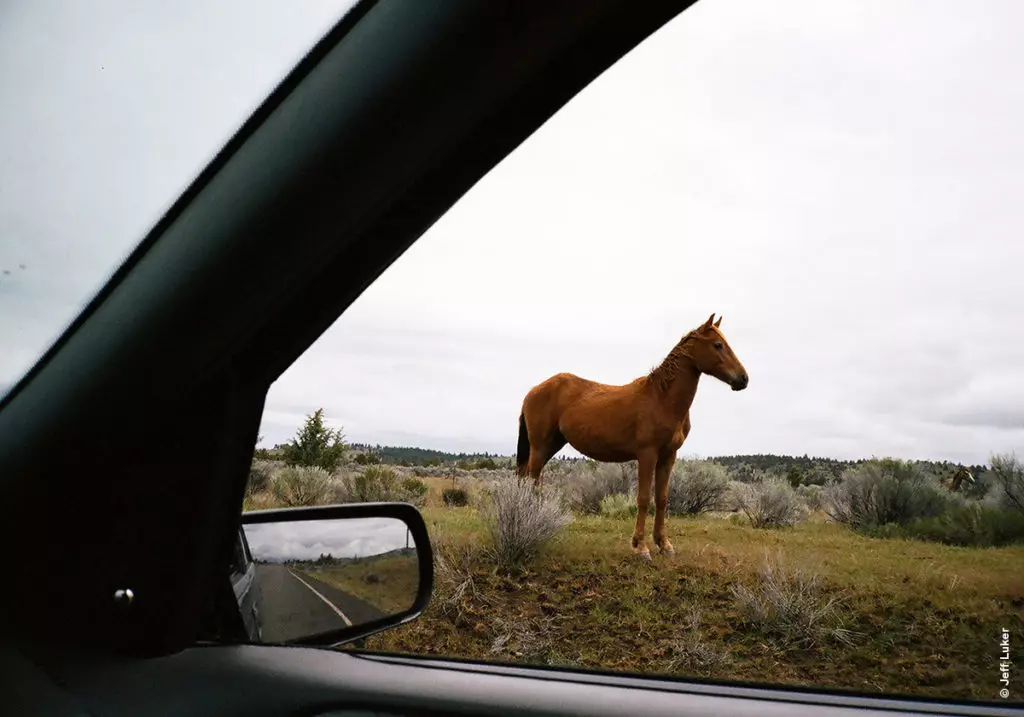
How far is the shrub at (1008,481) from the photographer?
5.24ft

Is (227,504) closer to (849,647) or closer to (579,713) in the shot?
(579,713)

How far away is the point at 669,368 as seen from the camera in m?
3.85

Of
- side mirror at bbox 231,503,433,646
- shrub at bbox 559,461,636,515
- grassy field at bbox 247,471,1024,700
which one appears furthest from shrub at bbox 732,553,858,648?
shrub at bbox 559,461,636,515

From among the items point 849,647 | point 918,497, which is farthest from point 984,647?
point 918,497

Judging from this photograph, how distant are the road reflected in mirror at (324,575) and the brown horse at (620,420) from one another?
91.6 inches

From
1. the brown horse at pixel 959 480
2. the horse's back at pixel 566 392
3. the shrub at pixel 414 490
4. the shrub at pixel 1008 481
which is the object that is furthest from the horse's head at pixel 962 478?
the horse's back at pixel 566 392

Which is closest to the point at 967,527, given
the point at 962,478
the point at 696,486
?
the point at 962,478

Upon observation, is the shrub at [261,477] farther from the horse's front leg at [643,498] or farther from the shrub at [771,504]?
the shrub at [771,504]

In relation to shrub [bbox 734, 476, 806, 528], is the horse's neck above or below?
above

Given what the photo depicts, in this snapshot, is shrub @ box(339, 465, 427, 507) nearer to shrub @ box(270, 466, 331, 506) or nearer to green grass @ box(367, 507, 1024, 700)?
shrub @ box(270, 466, 331, 506)

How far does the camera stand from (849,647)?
1.91 m

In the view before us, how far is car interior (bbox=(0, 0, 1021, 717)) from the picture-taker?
81 centimetres

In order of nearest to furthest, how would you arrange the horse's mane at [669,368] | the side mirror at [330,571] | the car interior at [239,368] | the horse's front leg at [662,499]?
the car interior at [239,368], the side mirror at [330,571], the horse's front leg at [662,499], the horse's mane at [669,368]

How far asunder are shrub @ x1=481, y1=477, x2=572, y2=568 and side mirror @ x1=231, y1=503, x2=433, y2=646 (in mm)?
1504
